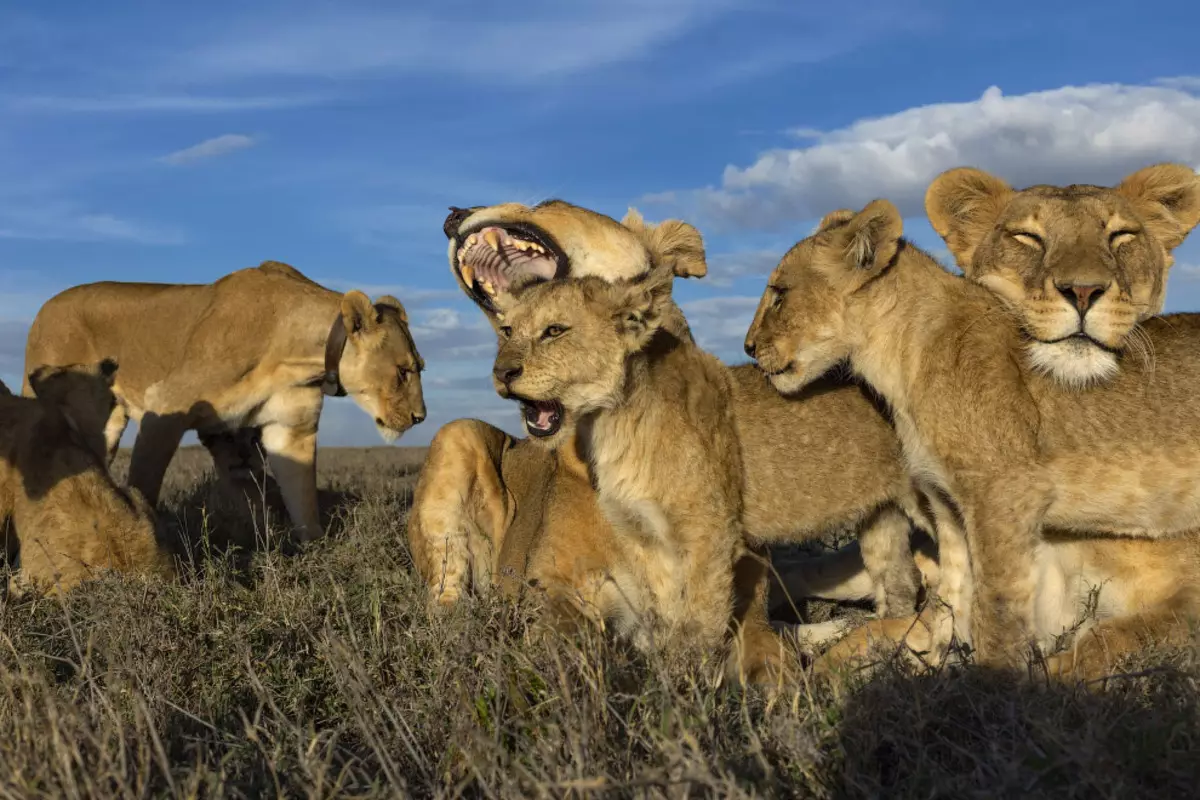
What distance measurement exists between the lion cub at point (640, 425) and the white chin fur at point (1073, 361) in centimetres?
110

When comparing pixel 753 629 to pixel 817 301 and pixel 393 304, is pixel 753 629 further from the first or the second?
pixel 393 304


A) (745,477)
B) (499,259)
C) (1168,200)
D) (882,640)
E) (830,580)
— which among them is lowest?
(830,580)

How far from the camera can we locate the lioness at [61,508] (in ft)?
18.4

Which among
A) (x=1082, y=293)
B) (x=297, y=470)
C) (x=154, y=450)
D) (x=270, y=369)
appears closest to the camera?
(x=1082, y=293)

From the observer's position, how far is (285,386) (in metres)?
8.48

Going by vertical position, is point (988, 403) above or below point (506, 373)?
below

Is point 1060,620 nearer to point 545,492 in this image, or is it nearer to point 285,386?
point 545,492

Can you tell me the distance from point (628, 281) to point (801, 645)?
1.53 metres

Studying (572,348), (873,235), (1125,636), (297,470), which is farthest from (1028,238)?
(297,470)

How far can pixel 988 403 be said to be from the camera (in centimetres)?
403

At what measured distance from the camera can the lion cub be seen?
4.05 meters

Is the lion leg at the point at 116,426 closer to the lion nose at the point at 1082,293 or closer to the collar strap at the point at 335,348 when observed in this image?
the collar strap at the point at 335,348

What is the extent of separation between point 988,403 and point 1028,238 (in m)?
0.71

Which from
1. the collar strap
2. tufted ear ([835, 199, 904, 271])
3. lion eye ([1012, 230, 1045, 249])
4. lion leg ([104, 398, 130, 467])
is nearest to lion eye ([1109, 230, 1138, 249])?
lion eye ([1012, 230, 1045, 249])
